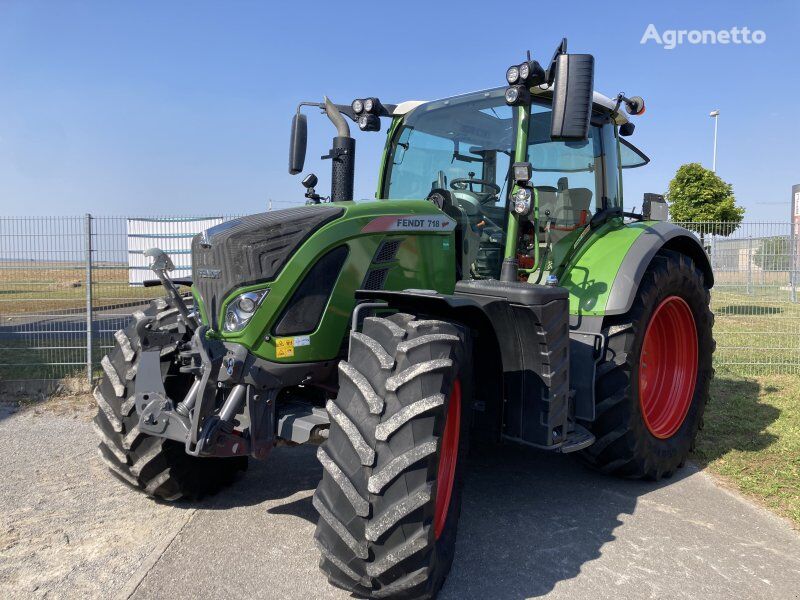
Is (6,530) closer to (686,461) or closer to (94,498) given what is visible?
(94,498)

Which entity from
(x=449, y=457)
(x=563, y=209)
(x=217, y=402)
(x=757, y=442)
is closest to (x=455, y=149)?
(x=563, y=209)

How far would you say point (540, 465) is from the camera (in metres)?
4.48

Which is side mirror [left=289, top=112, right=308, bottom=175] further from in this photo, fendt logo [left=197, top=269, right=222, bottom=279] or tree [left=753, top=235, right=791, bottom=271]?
tree [left=753, top=235, right=791, bottom=271]

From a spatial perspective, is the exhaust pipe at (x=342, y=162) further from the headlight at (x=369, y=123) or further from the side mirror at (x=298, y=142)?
the side mirror at (x=298, y=142)

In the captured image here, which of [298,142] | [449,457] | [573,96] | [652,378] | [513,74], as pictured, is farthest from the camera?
[652,378]

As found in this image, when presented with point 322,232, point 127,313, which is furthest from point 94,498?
point 127,313

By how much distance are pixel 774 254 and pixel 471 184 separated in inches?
240

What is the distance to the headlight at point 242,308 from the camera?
3008 mm

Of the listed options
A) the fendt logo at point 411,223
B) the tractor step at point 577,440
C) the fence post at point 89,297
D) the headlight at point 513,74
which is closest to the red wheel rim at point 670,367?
the tractor step at point 577,440

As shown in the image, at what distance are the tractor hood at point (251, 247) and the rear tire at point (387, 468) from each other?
2.28 ft

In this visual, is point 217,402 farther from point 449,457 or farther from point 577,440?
point 577,440

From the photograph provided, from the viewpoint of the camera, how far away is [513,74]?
11.5ft

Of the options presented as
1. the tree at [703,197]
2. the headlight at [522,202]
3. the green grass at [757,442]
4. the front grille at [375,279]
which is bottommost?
the green grass at [757,442]

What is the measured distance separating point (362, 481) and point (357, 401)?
31 centimetres
